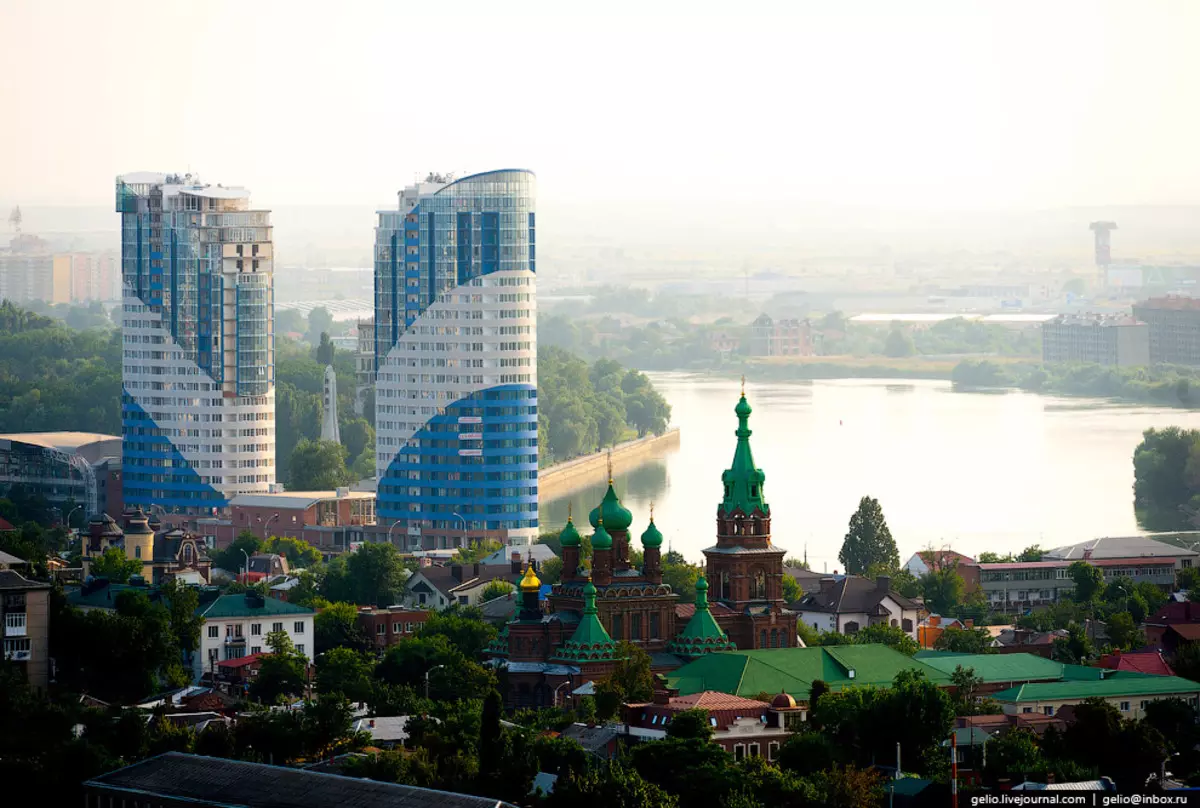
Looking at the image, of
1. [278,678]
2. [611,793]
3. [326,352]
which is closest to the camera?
[611,793]

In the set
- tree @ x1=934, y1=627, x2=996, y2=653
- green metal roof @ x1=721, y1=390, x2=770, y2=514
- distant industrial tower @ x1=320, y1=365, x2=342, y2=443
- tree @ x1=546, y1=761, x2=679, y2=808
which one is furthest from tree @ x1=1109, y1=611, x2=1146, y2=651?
distant industrial tower @ x1=320, y1=365, x2=342, y2=443

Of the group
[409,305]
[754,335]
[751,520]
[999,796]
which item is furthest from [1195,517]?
[754,335]

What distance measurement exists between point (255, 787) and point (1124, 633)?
14.6 metres

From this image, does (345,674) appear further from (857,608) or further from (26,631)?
(857,608)

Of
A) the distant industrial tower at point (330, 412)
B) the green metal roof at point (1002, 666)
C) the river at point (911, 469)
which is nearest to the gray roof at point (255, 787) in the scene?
the green metal roof at point (1002, 666)

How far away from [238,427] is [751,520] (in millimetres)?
23201

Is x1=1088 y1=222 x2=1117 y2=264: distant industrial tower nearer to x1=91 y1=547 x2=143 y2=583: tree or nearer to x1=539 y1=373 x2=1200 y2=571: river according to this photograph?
x1=539 y1=373 x2=1200 y2=571: river

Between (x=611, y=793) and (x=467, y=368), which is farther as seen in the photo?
(x=467, y=368)

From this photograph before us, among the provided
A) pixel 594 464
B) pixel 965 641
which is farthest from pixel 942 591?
pixel 594 464

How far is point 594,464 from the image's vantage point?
72.4 metres

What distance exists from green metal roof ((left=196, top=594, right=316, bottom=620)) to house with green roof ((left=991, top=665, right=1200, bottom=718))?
8.85 metres

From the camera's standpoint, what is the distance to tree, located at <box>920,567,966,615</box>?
142 ft

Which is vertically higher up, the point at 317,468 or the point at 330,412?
the point at 330,412

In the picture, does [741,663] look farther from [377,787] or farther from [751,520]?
[377,787]
